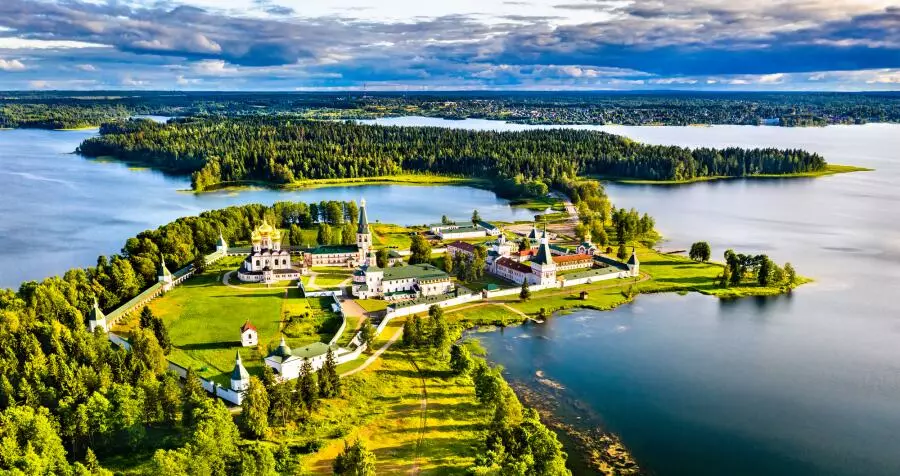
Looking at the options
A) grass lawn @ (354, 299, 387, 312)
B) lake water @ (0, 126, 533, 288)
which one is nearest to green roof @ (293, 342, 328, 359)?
grass lawn @ (354, 299, 387, 312)

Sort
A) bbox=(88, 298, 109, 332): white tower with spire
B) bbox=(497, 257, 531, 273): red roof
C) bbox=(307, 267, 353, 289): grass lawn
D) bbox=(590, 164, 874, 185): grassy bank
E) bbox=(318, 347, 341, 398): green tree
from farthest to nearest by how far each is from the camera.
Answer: bbox=(590, 164, 874, 185): grassy bank, bbox=(497, 257, 531, 273): red roof, bbox=(307, 267, 353, 289): grass lawn, bbox=(88, 298, 109, 332): white tower with spire, bbox=(318, 347, 341, 398): green tree

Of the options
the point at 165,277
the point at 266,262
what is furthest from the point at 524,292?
the point at 165,277

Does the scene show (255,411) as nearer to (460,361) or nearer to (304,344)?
(304,344)

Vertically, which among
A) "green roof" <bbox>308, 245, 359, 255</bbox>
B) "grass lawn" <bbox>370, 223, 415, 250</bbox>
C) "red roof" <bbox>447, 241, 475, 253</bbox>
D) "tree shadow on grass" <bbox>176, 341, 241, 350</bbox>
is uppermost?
"green roof" <bbox>308, 245, 359, 255</bbox>

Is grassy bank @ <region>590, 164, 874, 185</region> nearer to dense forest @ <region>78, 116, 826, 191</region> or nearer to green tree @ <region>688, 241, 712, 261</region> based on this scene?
dense forest @ <region>78, 116, 826, 191</region>

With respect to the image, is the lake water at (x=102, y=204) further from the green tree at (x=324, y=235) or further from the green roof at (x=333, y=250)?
the green roof at (x=333, y=250)

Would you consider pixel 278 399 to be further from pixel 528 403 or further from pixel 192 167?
pixel 192 167

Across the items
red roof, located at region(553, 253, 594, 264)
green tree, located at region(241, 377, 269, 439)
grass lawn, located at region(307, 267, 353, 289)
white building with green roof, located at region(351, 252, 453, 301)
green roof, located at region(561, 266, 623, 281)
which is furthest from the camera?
red roof, located at region(553, 253, 594, 264)
